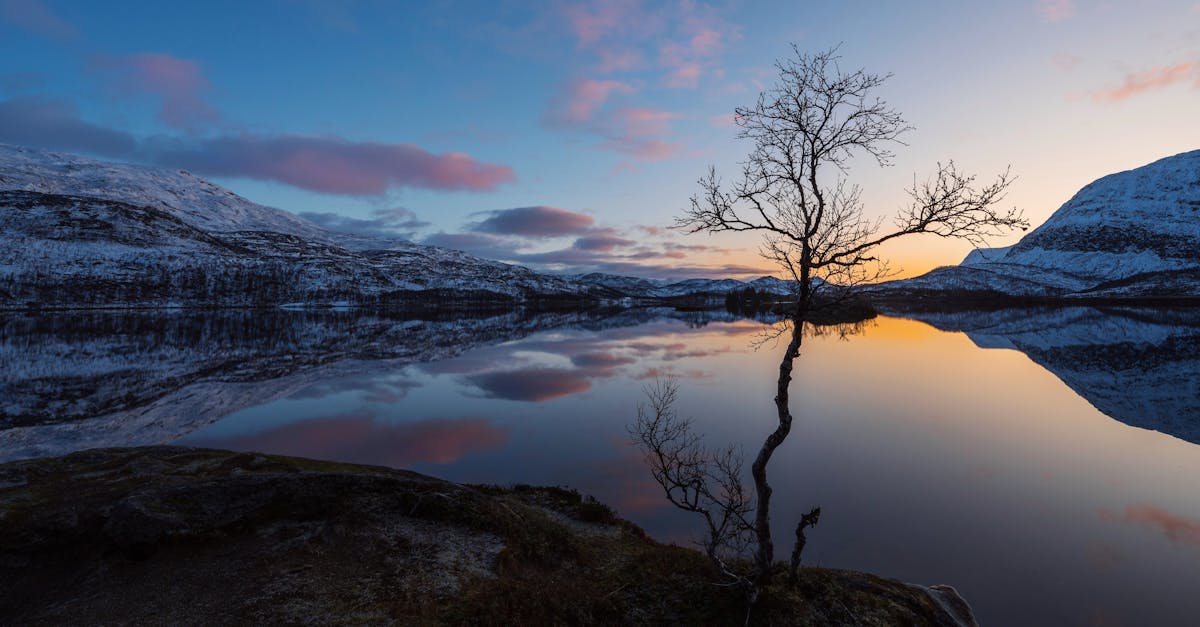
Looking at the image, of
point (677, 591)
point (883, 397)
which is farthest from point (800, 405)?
point (677, 591)

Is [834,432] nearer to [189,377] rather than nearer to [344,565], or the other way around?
[344,565]

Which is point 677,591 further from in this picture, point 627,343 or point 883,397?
point 627,343

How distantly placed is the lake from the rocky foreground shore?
16.4ft

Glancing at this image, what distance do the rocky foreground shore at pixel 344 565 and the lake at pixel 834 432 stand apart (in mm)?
5003

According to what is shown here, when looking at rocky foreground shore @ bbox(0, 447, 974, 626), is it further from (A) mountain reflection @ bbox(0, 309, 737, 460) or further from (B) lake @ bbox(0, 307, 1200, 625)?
(A) mountain reflection @ bbox(0, 309, 737, 460)

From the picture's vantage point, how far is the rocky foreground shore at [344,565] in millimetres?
10086

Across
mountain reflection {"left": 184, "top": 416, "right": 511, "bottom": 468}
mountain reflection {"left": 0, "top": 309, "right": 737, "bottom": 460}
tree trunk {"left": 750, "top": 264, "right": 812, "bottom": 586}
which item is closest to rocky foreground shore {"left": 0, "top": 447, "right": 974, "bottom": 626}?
tree trunk {"left": 750, "top": 264, "right": 812, "bottom": 586}

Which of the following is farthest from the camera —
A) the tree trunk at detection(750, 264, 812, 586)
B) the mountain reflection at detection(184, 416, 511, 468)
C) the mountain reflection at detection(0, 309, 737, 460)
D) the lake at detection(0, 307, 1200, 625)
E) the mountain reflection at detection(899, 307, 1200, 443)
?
the mountain reflection at detection(899, 307, 1200, 443)

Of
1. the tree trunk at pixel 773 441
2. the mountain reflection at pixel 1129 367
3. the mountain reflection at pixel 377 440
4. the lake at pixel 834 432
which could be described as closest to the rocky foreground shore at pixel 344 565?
the tree trunk at pixel 773 441

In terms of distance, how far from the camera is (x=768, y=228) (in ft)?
37.0

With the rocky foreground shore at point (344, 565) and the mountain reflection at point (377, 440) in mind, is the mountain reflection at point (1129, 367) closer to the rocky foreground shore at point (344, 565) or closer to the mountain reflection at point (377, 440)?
the rocky foreground shore at point (344, 565)

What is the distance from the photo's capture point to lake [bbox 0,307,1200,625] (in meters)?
15.9

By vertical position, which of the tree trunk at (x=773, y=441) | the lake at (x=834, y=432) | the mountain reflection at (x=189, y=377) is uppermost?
the tree trunk at (x=773, y=441)

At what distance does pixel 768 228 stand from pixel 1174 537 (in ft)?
64.6
